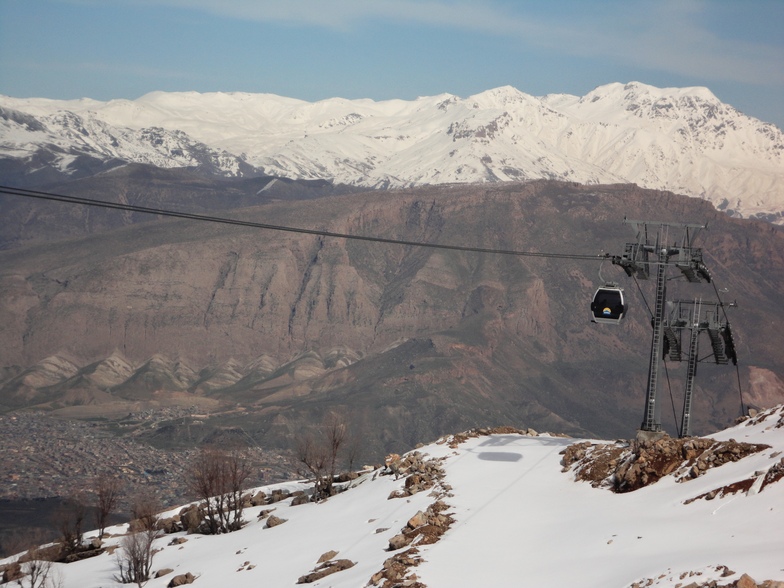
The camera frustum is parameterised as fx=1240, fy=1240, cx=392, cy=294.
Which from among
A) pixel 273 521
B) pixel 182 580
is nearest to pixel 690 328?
pixel 273 521

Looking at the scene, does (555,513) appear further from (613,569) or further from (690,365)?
(690,365)

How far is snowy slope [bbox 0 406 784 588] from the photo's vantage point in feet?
140

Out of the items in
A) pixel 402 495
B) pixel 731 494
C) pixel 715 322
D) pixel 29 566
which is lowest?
pixel 29 566

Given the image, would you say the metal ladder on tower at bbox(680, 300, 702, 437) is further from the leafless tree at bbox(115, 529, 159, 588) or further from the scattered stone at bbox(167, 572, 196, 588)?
the leafless tree at bbox(115, 529, 159, 588)

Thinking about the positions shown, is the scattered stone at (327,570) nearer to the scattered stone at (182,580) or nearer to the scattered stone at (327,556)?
the scattered stone at (327,556)

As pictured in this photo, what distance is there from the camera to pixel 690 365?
67.6m

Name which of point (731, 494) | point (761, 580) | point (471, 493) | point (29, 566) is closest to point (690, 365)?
point (471, 493)

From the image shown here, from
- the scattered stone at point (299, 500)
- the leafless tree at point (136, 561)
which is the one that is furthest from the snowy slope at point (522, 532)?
the scattered stone at point (299, 500)

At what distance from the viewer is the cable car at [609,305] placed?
54938 mm

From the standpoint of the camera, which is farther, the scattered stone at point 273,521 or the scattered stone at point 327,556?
the scattered stone at point 273,521

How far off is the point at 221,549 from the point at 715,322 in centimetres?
2860

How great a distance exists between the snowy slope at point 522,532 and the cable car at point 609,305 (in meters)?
7.53

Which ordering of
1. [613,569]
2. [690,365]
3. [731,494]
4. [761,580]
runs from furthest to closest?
[690,365], [731,494], [613,569], [761,580]

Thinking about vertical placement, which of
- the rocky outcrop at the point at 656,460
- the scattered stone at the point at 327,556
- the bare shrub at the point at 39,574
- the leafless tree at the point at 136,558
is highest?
the rocky outcrop at the point at 656,460
